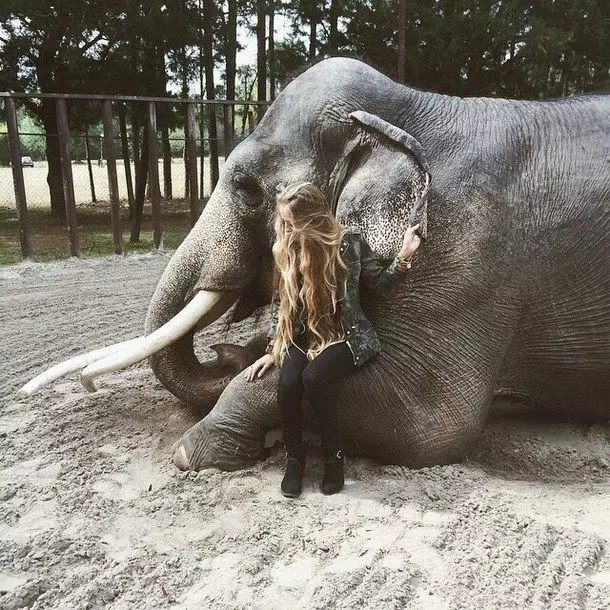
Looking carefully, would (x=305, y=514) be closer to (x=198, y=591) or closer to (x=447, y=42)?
(x=198, y=591)

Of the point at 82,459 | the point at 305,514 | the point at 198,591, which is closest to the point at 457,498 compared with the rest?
the point at 305,514

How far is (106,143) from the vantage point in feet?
32.4

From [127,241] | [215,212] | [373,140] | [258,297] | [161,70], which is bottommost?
[127,241]

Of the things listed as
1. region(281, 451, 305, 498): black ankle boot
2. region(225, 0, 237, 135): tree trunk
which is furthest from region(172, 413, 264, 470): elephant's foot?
region(225, 0, 237, 135): tree trunk

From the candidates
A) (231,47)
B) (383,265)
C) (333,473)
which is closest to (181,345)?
(333,473)

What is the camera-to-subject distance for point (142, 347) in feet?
11.1

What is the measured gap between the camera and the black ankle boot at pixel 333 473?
2.94 meters

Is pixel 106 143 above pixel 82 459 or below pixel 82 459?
above

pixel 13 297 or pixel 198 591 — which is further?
pixel 13 297

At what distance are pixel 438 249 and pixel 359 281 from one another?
→ 401 millimetres

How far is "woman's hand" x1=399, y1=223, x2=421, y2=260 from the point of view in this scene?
2828 millimetres

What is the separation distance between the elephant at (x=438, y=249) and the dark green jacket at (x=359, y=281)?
2.2 inches

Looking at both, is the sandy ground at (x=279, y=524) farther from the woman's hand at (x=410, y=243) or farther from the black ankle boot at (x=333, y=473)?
the woman's hand at (x=410, y=243)

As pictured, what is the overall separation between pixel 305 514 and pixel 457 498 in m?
0.64
